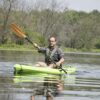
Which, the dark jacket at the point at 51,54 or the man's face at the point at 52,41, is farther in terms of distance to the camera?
the dark jacket at the point at 51,54

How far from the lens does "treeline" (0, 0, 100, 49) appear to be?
75150 mm

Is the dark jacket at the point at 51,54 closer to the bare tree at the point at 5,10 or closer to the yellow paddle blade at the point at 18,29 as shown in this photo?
the yellow paddle blade at the point at 18,29

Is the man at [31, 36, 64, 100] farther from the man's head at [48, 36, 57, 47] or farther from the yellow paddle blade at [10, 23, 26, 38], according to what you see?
the yellow paddle blade at [10, 23, 26, 38]

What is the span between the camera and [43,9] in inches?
3701

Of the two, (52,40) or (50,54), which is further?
(50,54)

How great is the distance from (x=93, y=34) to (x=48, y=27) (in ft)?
45.3

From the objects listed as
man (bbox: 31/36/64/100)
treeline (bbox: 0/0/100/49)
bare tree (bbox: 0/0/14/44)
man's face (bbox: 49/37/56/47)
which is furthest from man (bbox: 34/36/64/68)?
bare tree (bbox: 0/0/14/44)

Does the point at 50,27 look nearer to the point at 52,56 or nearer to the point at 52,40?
the point at 52,56

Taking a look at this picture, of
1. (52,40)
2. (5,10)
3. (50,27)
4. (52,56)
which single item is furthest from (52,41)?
(50,27)

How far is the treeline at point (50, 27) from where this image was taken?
247 ft

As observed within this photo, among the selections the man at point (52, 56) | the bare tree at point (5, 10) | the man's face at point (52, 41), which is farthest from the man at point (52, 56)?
the bare tree at point (5, 10)

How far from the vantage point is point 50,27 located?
90875mm

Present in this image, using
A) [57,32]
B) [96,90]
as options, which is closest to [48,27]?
[57,32]

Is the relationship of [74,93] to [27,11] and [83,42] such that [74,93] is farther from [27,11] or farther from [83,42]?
[83,42]
